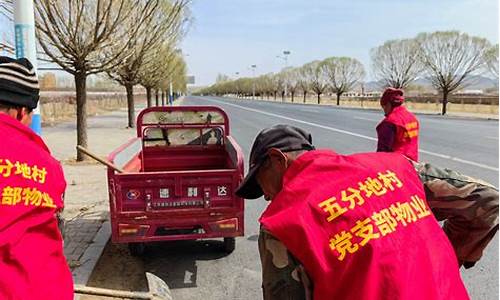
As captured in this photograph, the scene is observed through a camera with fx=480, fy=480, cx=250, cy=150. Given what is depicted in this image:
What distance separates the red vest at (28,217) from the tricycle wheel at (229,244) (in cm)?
372

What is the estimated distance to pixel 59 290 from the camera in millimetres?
1924

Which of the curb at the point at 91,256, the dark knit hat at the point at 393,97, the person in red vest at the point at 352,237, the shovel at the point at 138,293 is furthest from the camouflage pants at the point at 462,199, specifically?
the curb at the point at 91,256

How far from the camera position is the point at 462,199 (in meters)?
1.85

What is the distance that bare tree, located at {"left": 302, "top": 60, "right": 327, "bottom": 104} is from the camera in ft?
266

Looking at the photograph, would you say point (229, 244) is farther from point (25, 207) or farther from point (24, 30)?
point (25, 207)

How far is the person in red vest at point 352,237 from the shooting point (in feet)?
4.37

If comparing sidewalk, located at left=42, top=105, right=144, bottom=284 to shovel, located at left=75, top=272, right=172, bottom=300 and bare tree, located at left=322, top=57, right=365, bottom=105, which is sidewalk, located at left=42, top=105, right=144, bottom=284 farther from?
bare tree, located at left=322, top=57, right=365, bottom=105

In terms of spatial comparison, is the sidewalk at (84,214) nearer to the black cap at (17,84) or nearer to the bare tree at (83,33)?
the bare tree at (83,33)

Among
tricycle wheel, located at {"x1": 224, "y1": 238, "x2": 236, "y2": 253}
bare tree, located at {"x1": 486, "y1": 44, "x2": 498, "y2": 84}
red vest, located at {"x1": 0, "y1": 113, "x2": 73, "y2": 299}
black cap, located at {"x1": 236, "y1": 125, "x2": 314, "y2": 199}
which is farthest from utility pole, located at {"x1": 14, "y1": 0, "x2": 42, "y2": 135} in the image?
bare tree, located at {"x1": 486, "y1": 44, "x2": 498, "y2": 84}

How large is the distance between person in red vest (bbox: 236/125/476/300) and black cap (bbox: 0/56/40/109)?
121cm

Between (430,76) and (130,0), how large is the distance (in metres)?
34.4

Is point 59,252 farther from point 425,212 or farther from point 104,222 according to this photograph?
point 104,222

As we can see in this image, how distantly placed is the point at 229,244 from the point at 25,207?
4035 mm

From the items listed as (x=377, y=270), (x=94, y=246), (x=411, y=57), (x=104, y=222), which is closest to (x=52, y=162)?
(x=377, y=270)
